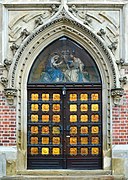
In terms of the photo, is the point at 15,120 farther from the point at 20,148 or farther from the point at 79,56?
the point at 79,56

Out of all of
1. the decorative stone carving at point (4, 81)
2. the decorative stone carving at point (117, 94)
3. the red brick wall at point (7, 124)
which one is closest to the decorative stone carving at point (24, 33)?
the decorative stone carving at point (4, 81)

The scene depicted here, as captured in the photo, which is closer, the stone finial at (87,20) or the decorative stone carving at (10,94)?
the decorative stone carving at (10,94)

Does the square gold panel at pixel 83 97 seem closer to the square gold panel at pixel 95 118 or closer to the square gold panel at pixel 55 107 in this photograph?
the square gold panel at pixel 95 118

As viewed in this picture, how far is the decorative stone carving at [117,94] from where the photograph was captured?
1124 centimetres

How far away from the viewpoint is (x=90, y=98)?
1170 centimetres

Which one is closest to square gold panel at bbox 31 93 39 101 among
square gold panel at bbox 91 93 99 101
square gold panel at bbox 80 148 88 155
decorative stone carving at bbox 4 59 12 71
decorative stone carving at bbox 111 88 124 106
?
decorative stone carving at bbox 4 59 12 71

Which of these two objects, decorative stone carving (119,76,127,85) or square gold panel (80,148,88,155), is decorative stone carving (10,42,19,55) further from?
square gold panel (80,148,88,155)

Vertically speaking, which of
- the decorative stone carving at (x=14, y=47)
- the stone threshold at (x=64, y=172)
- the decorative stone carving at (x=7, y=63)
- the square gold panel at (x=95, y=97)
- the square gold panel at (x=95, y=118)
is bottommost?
the stone threshold at (x=64, y=172)

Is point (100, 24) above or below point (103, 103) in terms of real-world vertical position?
above

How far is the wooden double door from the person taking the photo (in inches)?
458

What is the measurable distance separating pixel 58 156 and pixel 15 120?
150 centimetres

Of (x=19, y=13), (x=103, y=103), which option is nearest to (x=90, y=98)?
(x=103, y=103)

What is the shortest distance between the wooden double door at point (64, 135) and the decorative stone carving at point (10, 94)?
20.7 inches

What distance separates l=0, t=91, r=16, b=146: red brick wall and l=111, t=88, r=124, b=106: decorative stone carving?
2590 mm
